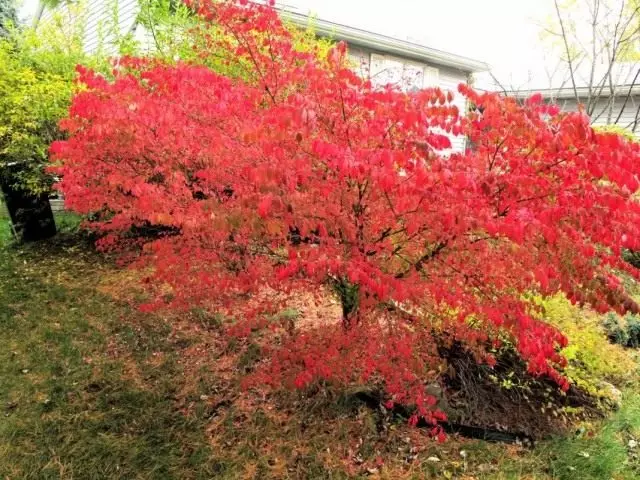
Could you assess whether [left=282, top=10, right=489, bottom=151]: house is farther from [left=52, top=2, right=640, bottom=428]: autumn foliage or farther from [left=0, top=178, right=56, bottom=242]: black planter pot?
[left=52, top=2, right=640, bottom=428]: autumn foliage

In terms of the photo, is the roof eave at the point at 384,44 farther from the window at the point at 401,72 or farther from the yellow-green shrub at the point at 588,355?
the yellow-green shrub at the point at 588,355

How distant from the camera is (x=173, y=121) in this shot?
14.2 ft

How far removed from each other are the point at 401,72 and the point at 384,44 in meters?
1.43

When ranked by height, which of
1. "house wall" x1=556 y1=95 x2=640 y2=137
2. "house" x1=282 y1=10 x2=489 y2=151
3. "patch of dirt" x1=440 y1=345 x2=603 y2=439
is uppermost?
"house" x1=282 y1=10 x2=489 y2=151

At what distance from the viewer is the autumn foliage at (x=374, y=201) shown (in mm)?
3113

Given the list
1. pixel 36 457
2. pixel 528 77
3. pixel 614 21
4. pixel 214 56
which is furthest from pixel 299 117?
pixel 528 77

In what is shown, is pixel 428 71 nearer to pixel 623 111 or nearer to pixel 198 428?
pixel 623 111

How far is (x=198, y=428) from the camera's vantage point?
14.6ft

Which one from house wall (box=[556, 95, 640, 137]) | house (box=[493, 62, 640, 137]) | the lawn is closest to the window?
house (box=[493, 62, 640, 137])

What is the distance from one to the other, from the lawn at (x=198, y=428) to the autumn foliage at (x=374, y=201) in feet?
1.36

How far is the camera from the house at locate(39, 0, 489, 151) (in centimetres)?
1075

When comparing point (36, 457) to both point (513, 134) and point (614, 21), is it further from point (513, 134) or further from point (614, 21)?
point (614, 21)

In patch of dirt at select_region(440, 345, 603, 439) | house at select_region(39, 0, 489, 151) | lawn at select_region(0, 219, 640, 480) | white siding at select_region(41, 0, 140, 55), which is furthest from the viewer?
house at select_region(39, 0, 489, 151)

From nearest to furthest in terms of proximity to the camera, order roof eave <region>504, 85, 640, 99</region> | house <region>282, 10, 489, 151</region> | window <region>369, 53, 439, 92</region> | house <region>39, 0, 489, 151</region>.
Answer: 1. house <region>39, 0, 489, 151</region>
2. house <region>282, 10, 489, 151</region>
3. window <region>369, 53, 439, 92</region>
4. roof eave <region>504, 85, 640, 99</region>
